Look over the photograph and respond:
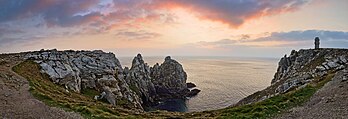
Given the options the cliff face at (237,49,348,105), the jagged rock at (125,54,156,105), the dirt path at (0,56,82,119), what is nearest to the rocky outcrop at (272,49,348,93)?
the cliff face at (237,49,348,105)

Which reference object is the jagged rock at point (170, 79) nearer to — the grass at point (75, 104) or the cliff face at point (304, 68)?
the cliff face at point (304, 68)

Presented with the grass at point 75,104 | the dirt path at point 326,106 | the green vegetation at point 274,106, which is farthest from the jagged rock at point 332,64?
the grass at point 75,104

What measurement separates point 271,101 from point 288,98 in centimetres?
224

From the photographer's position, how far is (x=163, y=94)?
13288 cm

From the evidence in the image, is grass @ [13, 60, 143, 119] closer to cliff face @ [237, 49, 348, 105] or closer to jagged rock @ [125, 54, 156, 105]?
cliff face @ [237, 49, 348, 105]

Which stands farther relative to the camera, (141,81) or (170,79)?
(170,79)

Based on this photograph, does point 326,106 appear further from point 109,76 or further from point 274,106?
point 109,76

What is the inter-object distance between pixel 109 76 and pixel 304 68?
52120 millimetres

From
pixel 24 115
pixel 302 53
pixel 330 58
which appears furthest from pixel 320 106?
pixel 302 53

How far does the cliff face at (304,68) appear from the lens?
5391cm

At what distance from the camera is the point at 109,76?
260 feet

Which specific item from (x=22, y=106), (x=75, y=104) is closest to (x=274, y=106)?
(x=75, y=104)

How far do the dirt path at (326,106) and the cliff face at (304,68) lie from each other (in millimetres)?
6818

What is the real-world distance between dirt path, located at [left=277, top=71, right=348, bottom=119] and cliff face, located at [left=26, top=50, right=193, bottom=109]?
1464 inches
